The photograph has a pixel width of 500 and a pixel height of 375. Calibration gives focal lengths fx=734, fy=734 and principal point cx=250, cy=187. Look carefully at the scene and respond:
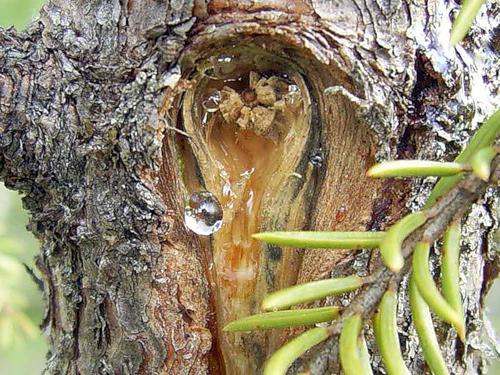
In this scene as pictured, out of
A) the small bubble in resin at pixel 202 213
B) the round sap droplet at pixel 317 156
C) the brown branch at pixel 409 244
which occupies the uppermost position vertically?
the round sap droplet at pixel 317 156

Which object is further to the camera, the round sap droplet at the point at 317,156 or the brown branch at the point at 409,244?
the round sap droplet at the point at 317,156

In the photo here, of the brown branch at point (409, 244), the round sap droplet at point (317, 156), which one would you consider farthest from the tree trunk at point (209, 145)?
the brown branch at point (409, 244)

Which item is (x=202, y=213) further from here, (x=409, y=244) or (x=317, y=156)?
(x=409, y=244)

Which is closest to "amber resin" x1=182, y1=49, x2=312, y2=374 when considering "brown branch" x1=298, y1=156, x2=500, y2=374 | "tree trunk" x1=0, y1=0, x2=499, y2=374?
"tree trunk" x1=0, y1=0, x2=499, y2=374

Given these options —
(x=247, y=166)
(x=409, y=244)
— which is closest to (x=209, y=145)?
(x=247, y=166)

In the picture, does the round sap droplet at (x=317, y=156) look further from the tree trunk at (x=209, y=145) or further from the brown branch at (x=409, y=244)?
the brown branch at (x=409, y=244)

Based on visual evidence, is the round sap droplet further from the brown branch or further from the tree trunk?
the brown branch

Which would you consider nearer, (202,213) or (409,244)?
(409,244)
